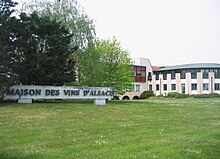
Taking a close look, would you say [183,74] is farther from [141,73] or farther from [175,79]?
[141,73]

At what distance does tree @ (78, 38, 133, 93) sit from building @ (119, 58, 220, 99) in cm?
3070

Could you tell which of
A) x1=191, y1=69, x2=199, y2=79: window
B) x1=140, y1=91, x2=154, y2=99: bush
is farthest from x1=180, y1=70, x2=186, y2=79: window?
x1=140, y1=91, x2=154, y2=99: bush

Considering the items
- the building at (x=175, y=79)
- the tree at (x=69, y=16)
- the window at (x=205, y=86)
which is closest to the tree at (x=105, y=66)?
the tree at (x=69, y=16)

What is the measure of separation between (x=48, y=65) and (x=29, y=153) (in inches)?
657

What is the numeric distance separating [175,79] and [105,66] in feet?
149

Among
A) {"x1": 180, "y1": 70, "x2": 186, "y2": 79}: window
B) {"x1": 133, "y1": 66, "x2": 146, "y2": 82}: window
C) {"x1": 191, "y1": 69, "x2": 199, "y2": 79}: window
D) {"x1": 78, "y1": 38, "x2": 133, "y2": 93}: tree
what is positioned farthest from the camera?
{"x1": 133, "y1": 66, "x2": 146, "y2": 82}: window

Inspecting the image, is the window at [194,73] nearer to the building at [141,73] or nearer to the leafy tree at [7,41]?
the building at [141,73]

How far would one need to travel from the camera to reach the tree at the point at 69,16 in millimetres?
31013

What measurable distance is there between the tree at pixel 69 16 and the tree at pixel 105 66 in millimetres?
1265

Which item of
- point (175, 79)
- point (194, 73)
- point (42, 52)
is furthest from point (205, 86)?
point (42, 52)

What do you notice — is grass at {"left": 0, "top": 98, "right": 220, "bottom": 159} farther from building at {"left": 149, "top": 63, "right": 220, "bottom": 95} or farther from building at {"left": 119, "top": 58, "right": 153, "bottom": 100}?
building at {"left": 149, "top": 63, "right": 220, "bottom": 95}

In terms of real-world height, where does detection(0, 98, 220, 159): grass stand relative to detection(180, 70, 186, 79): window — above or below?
below

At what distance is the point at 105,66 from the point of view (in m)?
35.7

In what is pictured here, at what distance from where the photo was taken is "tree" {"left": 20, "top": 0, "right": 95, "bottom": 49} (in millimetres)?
31013
